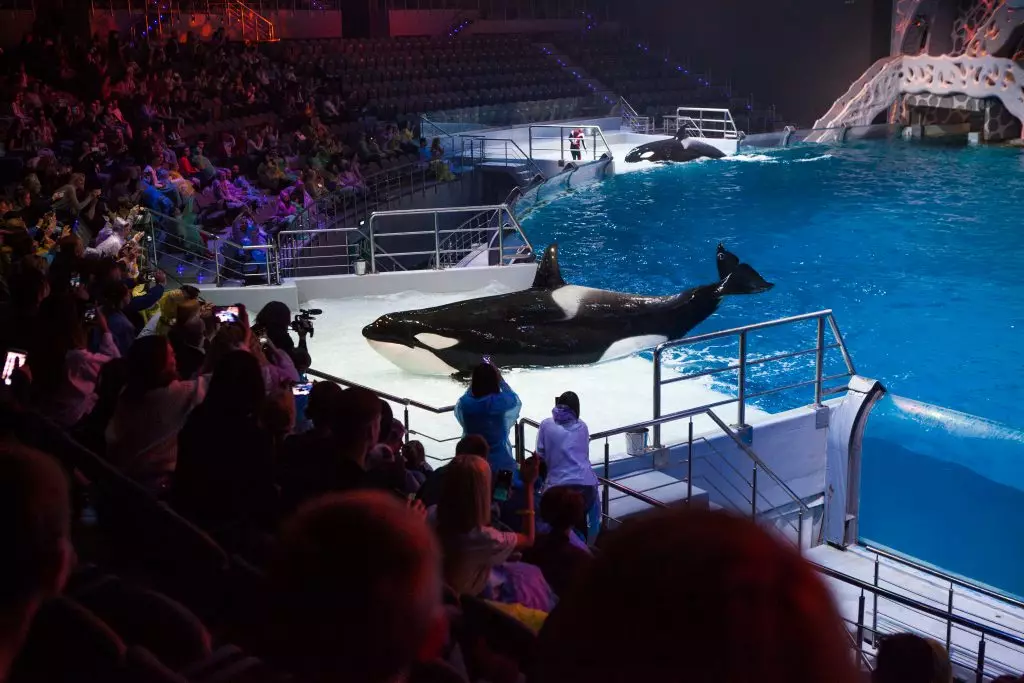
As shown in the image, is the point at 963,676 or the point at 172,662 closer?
the point at 172,662

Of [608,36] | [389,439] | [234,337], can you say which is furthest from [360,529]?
[608,36]

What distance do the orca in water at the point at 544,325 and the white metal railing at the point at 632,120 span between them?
829 inches

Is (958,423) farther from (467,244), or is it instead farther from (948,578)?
(467,244)

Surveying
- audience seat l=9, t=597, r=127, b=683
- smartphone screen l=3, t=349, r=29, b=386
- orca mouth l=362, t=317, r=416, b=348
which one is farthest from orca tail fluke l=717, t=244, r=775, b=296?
audience seat l=9, t=597, r=127, b=683

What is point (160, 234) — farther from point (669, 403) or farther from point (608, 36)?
point (608, 36)

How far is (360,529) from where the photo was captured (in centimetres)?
134

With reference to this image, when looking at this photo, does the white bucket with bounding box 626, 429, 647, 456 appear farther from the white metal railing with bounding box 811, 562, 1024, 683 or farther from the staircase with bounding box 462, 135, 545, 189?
the staircase with bounding box 462, 135, 545, 189

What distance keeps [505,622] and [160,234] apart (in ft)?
34.7

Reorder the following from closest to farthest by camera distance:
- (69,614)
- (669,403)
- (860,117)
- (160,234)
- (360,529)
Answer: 1. (360,529)
2. (69,614)
3. (669,403)
4. (160,234)
5. (860,117)

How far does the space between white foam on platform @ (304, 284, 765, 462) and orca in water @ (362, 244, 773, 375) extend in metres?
0.17

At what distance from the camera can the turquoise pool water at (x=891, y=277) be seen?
33.8 ft

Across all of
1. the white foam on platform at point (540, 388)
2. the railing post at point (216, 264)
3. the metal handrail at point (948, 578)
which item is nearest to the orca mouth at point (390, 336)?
the white foam on platform at point (540, 388)

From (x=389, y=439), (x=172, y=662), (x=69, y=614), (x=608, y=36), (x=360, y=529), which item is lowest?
(x=389, y=439)

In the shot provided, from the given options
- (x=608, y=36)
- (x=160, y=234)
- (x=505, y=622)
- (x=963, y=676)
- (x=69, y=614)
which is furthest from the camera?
(x=608, y=36)
